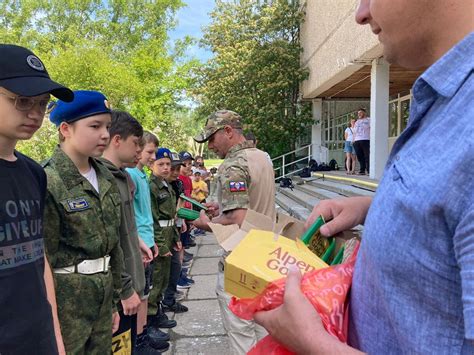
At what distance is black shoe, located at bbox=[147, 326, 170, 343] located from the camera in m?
4.27

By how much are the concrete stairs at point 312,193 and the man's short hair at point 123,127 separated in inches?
176

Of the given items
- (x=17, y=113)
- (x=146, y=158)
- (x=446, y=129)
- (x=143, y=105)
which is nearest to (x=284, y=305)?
(x=446, y=129)

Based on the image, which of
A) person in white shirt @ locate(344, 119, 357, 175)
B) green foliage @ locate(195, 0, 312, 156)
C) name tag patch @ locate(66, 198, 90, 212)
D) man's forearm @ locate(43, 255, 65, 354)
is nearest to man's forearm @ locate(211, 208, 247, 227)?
name tag patch @ locate(66, 198, 90, 212)

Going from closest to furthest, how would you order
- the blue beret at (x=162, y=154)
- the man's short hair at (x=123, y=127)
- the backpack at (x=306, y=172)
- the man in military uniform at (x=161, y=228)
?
the man's short hair at (x=123, y=127)
the man in military uniform at (x=161, y=228)
the blue beret at (x=162, y=154)
the backpack at (x=306, y=172)

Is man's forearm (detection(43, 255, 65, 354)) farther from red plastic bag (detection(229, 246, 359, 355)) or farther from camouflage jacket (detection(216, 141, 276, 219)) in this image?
camouflage jacket (detection(216, 141, 276, 219))

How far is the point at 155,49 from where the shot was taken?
25.5 meters

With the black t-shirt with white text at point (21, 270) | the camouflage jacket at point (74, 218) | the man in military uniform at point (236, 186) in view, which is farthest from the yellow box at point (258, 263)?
the man in military uniform at point (236, 186)

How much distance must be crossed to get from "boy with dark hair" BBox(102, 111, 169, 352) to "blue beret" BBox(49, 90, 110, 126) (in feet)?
2.29

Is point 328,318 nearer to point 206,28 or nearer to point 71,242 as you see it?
point 71,242

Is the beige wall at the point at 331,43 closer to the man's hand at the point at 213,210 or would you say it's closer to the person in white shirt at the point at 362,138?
the person in white shirt at the point at 362,138

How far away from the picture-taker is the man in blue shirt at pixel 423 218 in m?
0.64

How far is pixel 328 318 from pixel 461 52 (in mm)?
594

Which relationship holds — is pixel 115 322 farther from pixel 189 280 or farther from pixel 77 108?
pixel 189 280

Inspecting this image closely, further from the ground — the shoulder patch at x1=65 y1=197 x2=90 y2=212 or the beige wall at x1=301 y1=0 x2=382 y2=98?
the beige wall at x1=301 y1=0 x2=382 y2=98
